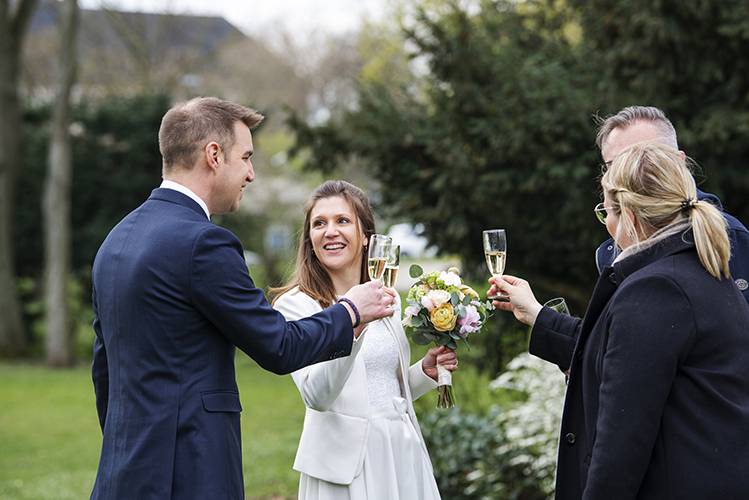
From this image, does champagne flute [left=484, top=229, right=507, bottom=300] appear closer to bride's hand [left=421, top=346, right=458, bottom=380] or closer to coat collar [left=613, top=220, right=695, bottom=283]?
bride's hand [left=421, top=346, right=458, bottom=380]

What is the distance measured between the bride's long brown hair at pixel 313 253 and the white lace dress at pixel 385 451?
343mm

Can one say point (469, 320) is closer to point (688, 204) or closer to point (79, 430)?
point (688, 204)

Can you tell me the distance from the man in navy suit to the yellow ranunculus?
66cm

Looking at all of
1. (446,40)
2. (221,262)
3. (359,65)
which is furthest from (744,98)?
(359,65)

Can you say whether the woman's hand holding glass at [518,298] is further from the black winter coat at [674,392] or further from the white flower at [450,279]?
the black winter coat at [674,392]

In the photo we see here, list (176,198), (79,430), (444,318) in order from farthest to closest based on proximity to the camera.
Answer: (79,430) → (444,318) → (176,198)

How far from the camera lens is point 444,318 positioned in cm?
300

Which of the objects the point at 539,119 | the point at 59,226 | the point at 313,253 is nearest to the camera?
the point at 313,253

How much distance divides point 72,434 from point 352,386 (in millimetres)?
7968

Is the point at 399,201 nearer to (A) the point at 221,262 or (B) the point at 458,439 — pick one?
(B) the point at 458,439

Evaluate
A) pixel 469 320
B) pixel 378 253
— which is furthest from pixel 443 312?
pixel 378 253

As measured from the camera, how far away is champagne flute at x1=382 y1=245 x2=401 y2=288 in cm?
290

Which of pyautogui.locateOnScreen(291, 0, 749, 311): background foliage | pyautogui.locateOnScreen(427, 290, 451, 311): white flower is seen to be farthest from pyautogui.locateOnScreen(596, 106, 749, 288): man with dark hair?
pyautogui.locateOnScreen(291, 0, 749, 311): background foliage

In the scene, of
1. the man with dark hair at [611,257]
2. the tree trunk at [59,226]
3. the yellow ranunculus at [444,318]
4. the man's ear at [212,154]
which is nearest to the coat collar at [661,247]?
the man with dark hair at [611,257]
